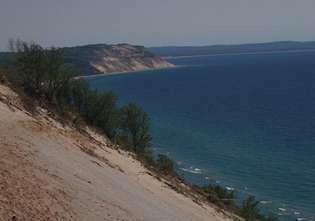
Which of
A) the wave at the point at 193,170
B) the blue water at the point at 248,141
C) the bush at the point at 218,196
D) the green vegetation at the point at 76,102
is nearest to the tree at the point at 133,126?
the green vegetation at the point at 76,102

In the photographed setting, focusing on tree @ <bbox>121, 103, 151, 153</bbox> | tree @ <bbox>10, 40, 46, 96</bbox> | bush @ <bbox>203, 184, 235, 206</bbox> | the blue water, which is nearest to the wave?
the blue water

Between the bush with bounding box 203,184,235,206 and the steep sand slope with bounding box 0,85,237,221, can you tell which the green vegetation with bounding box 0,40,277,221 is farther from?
the steep sand slope with bounding box 0,85,237,221

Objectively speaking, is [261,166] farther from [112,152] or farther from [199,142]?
[112,152]

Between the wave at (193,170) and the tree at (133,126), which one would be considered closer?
the tree at (133,126)

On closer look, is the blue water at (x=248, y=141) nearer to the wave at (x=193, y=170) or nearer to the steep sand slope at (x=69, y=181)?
the wave at (x=193, y=170)

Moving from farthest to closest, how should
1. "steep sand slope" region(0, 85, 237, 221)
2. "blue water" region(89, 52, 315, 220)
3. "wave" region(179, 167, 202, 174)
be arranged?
"wave" region(179, 167, 202, 174), "blue water" region(89, 52, 315, 220), "steep sand slope" region(0, 85, 237, 221)

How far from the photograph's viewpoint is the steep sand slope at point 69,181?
17.4m

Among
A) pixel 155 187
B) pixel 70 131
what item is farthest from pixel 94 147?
pixel 155 187

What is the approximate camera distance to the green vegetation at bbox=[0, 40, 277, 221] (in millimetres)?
37688

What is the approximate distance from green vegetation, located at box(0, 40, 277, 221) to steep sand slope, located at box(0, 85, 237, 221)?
4.50 metres

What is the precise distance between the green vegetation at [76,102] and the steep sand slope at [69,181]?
450 cm

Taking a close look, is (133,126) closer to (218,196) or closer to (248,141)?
(218,196)

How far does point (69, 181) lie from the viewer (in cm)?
2064

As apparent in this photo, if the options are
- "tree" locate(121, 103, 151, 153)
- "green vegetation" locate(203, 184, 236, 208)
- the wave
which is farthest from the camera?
the wave
